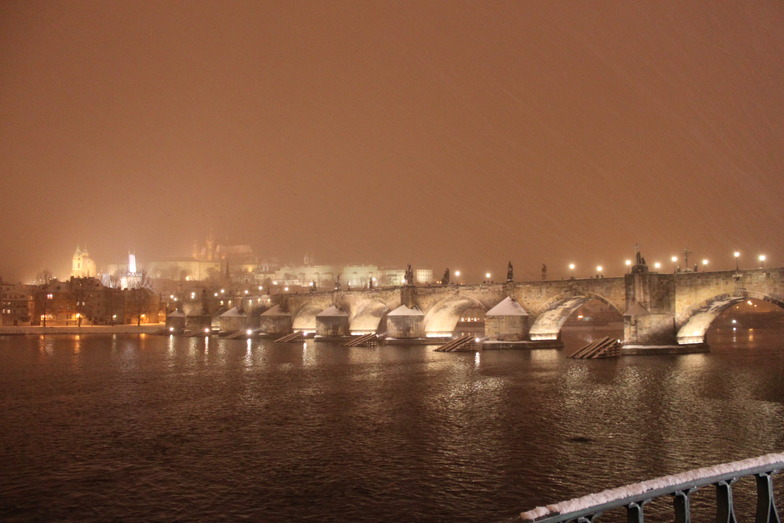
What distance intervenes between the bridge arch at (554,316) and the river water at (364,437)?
9.43 m

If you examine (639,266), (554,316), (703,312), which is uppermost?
(639,266)

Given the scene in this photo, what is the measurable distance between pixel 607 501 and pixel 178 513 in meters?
8.87

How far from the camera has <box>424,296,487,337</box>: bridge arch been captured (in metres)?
48.9

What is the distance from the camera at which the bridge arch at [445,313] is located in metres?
48.9

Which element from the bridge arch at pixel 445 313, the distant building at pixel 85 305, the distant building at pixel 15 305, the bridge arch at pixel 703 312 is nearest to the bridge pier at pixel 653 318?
the bridge arch at pixel 703 312

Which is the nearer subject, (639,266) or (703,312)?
(703,312)

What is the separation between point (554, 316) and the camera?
4362 cm

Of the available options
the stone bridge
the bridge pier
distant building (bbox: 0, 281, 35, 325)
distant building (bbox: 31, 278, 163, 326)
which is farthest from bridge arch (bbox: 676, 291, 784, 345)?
distant building (bbox: 0, 281, 35, 325)

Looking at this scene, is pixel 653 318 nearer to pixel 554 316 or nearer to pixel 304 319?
pixel 554 316

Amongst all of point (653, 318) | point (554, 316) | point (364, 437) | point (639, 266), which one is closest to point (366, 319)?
point (554, 316)

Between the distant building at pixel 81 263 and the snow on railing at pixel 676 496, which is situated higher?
the distant building at pixel 81 263

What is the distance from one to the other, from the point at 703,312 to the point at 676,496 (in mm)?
34279

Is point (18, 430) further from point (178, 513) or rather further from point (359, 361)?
point (359, 361)

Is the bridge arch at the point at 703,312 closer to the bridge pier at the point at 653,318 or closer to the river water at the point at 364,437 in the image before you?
the bridge pier at the point at 653,318
